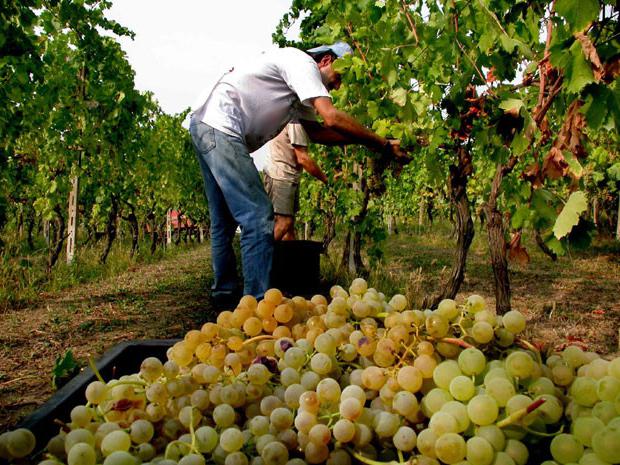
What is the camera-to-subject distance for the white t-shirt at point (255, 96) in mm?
2396

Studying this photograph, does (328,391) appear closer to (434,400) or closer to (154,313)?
(434,400)

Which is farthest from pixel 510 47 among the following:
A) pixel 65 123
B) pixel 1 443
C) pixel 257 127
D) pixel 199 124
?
pixel 65 123

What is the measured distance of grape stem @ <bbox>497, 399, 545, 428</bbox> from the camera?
0.49 metres

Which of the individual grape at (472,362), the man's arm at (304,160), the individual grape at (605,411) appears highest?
the man's arm at (304,160)

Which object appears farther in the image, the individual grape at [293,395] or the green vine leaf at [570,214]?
the green vine leaf at [570,214]

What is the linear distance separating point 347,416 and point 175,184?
10511mm

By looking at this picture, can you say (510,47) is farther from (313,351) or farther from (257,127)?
(313,351)

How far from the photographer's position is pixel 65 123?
5.65 m

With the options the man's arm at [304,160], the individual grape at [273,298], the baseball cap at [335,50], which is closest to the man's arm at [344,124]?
the baseball cap at [335,50]

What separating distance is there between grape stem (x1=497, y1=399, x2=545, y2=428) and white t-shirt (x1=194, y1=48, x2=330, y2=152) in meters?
2.03

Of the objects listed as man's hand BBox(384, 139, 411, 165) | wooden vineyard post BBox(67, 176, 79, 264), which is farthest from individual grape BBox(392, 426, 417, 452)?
wooden vineyard post BBox(67, 176, 79, 264)

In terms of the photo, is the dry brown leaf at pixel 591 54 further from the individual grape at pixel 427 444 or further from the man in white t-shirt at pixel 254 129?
the man in white t-shirt at pixel 254 129

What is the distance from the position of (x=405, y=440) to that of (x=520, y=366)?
0.52ft

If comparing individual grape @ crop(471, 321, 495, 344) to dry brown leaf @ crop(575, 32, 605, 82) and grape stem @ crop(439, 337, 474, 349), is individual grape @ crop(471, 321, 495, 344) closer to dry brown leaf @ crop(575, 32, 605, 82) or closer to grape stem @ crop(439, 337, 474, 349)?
grape stem @ crop(439, 337, 474, 349)
